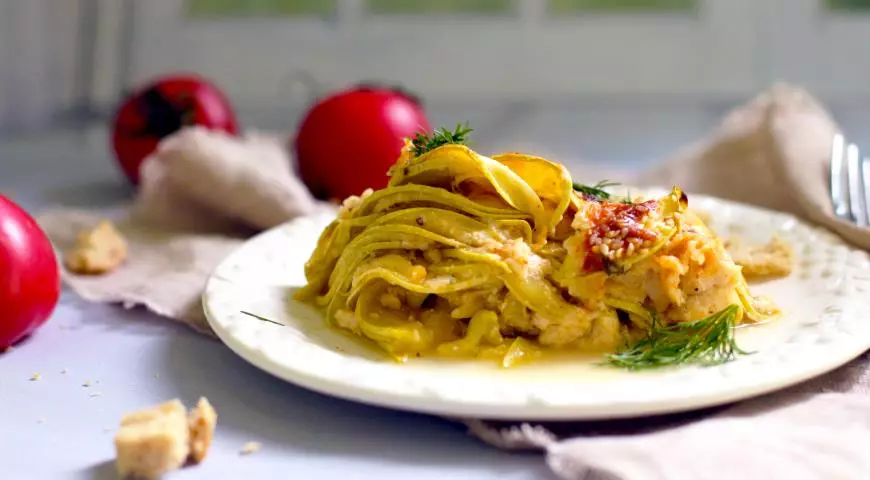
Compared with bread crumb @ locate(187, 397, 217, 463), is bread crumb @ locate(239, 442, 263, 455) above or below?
below

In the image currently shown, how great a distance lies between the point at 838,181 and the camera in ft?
10.9

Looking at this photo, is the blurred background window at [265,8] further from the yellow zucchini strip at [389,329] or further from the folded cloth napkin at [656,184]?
the yellow zucchini strip at [389,329]

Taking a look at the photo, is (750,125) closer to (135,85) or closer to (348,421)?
(348,421)

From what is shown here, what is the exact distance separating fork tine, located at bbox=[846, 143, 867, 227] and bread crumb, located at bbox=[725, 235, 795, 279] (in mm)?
425

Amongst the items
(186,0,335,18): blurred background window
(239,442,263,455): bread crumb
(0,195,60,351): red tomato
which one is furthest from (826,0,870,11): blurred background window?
(239,442,263,455): bread crumb

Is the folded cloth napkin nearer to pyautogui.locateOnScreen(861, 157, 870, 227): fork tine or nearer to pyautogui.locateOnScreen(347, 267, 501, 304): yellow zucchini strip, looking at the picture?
pyautogui.locateOnScreen(861, 157, 870, 227): fork tine

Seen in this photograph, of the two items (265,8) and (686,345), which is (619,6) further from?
(686,345)

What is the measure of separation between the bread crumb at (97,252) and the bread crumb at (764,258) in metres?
1.76

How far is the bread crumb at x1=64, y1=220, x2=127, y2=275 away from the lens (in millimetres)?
3150

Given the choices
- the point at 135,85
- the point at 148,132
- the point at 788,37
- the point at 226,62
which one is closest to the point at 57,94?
the point at 135,85

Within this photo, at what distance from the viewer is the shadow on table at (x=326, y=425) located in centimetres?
198

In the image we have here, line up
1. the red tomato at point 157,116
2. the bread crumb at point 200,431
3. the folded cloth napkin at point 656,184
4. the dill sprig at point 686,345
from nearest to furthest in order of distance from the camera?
the folded cloth napkin at point 656,184 < the bread crumb at point 200,431 < the dill sprig at point 686,345 < the red tomato at point 157,116

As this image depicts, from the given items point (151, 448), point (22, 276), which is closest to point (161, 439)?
point (151, 448)

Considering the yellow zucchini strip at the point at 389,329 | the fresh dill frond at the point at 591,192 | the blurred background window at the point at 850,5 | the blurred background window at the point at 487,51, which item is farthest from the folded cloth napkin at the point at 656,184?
the blurred background window at the point at 850,5
